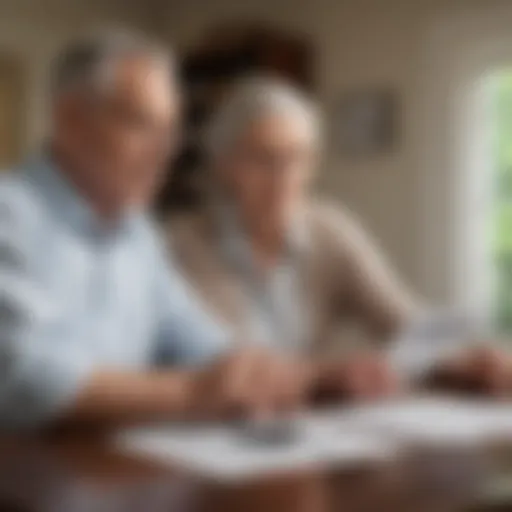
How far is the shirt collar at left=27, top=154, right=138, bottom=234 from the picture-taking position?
3.57 ft

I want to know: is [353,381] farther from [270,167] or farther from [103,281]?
[270,167]

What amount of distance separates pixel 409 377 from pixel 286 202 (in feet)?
1.20

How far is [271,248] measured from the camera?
1438 millimetres

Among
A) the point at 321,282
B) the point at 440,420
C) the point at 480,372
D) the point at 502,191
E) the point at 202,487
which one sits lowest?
the point at 202,487

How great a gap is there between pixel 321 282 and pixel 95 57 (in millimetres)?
492

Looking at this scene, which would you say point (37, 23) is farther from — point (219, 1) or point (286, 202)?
point (286, 202)

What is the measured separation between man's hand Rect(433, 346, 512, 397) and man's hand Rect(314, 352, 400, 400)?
112 mm

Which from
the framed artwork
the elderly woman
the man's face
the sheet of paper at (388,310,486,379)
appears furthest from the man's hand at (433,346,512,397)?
the framed artwork

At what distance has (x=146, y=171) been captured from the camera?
47.5 inches

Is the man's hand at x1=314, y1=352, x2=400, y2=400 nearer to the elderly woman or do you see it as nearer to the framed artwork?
the elderly woman

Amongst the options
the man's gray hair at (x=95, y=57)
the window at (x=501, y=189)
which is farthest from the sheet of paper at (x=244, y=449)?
the window at (x=501, y=189)

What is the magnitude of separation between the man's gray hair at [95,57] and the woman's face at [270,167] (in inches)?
9.1

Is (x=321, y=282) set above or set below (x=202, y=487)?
above

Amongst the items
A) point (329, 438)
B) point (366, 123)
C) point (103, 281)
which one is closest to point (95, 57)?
point (103, 281)
